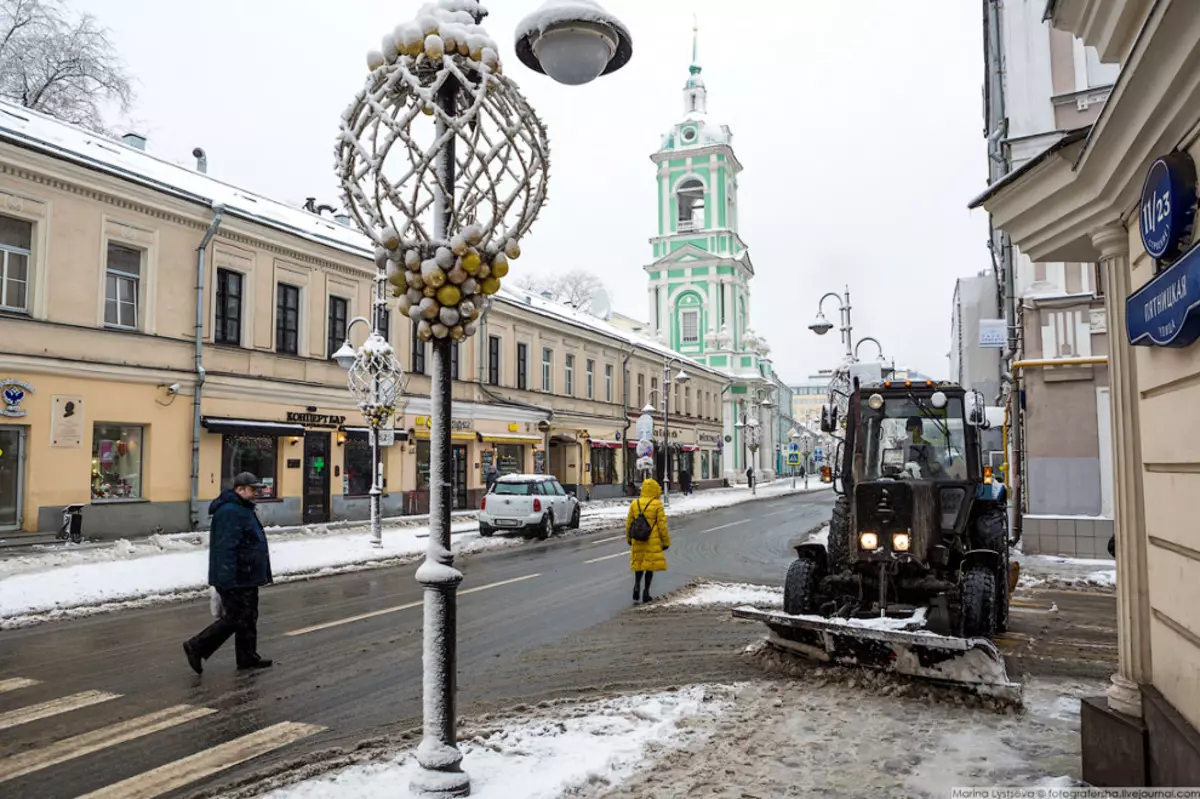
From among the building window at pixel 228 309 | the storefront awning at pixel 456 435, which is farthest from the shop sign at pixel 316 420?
the storefront awning at pixel 456 435

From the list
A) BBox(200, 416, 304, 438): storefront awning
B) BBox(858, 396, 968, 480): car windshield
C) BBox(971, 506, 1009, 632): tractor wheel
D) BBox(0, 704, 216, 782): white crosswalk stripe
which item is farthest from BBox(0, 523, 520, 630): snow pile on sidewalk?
BBox(971, 506, 1009, 632): tractor wheel

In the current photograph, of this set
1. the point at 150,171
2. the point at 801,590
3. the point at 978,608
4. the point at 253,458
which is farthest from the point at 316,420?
the point at 978,608

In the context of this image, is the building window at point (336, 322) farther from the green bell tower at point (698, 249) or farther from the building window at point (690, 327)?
the building window at point (690, 327)

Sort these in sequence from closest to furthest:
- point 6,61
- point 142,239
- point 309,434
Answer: point 142,239 < point 309,434 < point 6,61

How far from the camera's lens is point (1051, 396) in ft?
53.4

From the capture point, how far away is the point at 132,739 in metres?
5.79

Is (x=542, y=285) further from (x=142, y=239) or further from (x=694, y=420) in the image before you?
(x=142, y=239)

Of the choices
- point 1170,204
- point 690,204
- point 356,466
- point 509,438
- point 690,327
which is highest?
point 690,204

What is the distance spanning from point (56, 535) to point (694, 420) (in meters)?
44.9

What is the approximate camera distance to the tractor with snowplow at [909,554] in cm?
673

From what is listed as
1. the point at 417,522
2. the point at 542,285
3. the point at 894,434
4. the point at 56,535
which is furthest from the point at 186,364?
the point at 542,285

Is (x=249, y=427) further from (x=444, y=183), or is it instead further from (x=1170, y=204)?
(x=1170, y=204)

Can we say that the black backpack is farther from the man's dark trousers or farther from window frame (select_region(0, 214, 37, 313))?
window frame (select_region(0, 214, 37, 313))

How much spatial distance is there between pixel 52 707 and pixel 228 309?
58.6 ft
